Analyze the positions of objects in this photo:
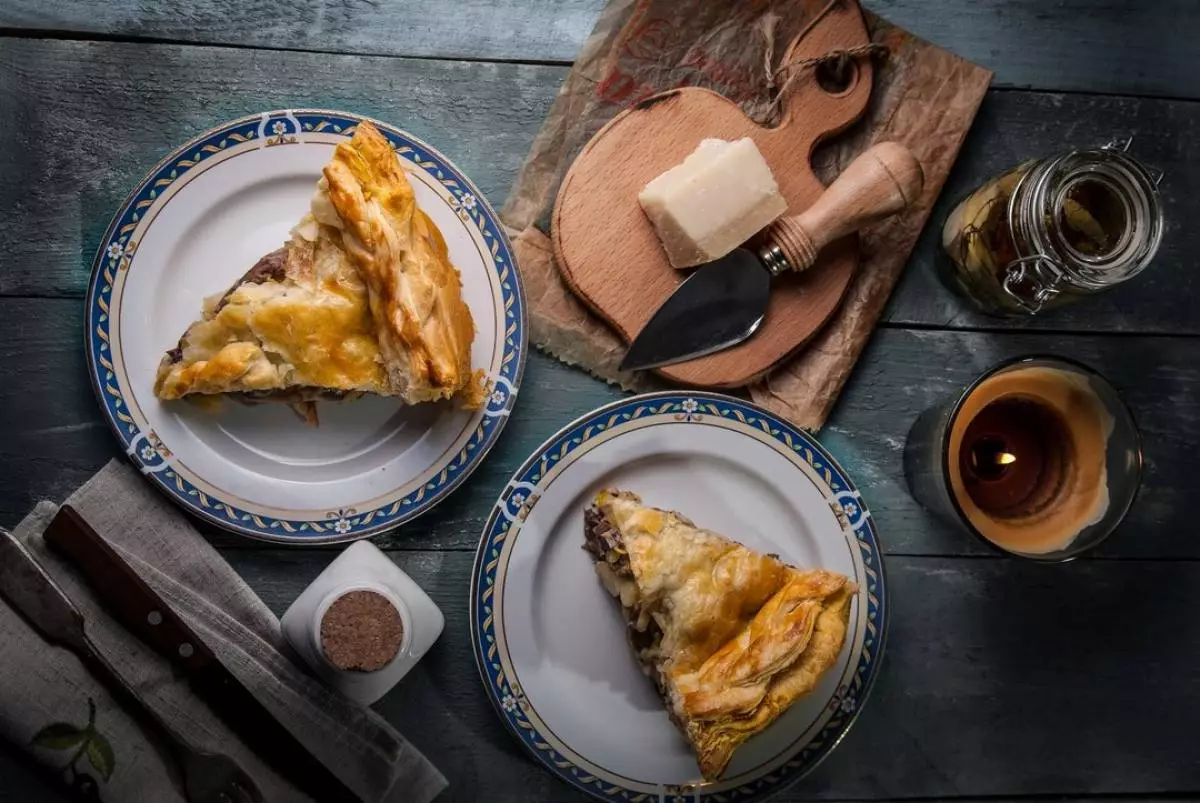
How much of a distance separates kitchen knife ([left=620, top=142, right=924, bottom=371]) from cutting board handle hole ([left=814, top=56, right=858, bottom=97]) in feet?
0.71

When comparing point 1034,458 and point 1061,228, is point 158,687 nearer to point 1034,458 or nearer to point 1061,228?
point 1034,458

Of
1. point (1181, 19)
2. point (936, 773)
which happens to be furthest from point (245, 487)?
point (1181, 19)

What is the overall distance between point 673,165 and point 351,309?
0.90 m

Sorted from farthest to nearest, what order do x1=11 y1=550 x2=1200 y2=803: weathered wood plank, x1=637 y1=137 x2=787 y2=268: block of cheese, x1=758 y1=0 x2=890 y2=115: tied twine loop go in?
x1=11 y1=550 x2=1200 y2=803: weathered wood plank → x1=758 y1=0 x2=890 y2=115: tied twine loop → x1=637 y1=137 x2=787 y2=268: block of cheese

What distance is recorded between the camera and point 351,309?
2213 mm

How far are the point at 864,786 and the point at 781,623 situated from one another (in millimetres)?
755

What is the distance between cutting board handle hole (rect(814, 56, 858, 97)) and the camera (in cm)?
253

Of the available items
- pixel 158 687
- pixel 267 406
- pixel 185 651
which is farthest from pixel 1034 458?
pixel 158 687

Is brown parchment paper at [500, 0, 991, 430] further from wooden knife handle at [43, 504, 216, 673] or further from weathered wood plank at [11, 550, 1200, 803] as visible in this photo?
wooden knife handle at [43, 504, 216, 673]

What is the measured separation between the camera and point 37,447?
2.41 m

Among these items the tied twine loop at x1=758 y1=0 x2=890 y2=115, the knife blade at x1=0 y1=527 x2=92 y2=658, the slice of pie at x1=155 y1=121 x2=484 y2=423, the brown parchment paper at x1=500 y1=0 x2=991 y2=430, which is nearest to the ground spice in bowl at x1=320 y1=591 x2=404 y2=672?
the slice of pie at x1=155 y1=121 x2=484 y2=423

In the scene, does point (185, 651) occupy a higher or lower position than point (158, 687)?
higher

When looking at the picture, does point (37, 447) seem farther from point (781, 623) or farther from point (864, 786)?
point (864, 786)

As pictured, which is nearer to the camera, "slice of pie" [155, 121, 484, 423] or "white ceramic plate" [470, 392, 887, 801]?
"slice of pie" [155, 121, 484, 423]
